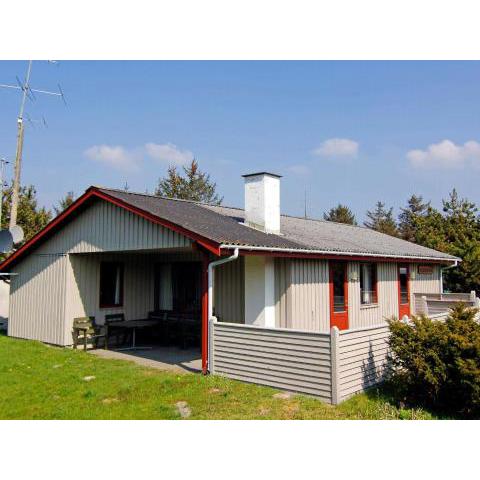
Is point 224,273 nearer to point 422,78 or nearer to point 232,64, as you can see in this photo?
point 232,64

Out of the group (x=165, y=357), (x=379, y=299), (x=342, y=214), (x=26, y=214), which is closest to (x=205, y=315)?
(x=165, y=357)

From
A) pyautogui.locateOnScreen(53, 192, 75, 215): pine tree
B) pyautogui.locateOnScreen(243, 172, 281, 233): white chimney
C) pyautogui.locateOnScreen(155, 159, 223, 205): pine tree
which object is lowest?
pyautogui.locateOnScreen(243, 172, 281, 233): white chimney

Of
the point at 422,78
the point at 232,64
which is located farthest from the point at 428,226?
the point at 232,64

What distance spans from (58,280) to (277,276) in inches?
253

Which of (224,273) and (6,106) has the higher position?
(6,106)

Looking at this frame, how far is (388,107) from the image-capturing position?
1305 cm

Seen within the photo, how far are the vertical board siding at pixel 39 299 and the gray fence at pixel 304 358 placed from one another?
581 centimetres

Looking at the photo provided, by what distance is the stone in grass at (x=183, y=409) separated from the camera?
676cm

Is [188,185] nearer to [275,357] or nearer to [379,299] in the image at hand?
[379,299]

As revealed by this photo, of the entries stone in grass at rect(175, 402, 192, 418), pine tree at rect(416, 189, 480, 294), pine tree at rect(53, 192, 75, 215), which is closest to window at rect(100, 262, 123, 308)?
stone in grass at rect(175, 402, 192, 418)

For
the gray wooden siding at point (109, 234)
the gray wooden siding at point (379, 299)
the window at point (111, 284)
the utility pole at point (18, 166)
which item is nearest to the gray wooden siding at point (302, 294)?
the gray wooden siding at point (379, 299)

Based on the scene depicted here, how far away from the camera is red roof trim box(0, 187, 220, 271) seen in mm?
8742

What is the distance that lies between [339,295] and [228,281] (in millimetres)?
3253

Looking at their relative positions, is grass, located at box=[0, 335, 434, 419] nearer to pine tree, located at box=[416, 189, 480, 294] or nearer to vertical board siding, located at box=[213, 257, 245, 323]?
vertical board siding, located at box=[213, 257, 245, 323]
